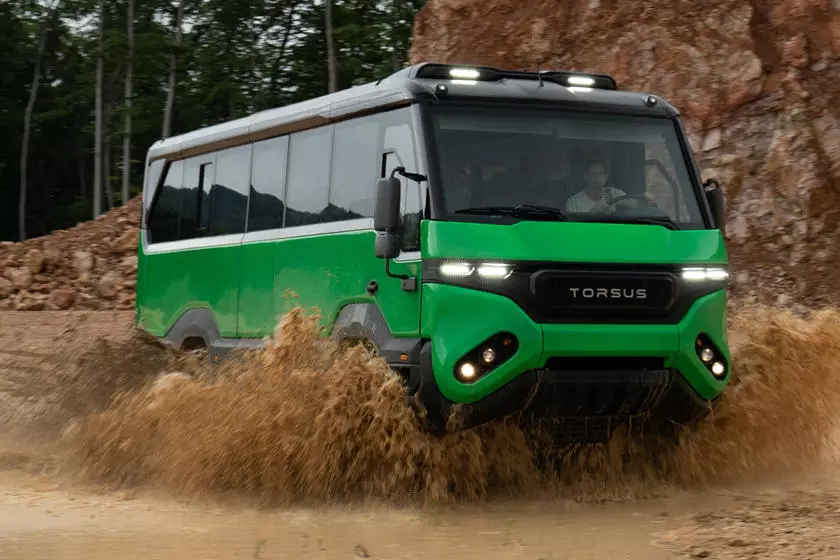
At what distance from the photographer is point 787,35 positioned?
21.3 m

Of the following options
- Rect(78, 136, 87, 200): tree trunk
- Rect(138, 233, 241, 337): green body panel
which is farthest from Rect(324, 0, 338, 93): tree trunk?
Rect(138, 233, 241, 337): green body panel

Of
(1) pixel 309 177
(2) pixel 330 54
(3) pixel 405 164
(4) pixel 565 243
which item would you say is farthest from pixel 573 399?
(2) pixel 330 54

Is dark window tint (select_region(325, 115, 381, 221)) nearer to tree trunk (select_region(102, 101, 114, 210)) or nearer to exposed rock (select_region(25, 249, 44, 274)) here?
exposed rock (select_region(25, 249, 44, 274))

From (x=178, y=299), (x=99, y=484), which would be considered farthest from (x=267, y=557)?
(x=178, y=299)

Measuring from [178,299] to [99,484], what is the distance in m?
2.72

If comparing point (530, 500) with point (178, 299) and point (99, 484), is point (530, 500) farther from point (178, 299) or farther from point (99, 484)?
point (178, 299)

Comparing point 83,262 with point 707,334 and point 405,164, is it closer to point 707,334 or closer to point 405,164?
point 405,164

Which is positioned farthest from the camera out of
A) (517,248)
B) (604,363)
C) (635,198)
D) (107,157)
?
(107,157)

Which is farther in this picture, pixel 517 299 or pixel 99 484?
pixel 99 484

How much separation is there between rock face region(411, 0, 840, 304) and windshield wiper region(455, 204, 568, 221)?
11.6 metres

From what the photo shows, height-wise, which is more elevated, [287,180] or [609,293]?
[287,180]

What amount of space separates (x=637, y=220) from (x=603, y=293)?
0.70 m

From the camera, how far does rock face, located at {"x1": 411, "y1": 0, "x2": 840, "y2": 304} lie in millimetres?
20312

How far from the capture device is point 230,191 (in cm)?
1193
